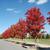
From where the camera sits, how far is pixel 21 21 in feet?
204

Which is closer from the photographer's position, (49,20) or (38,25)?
(49,20)

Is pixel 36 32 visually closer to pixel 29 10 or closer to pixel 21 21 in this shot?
pixel 29 10

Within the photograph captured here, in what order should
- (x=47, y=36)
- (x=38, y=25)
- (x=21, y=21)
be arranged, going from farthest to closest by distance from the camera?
1. (x=47, y=36)
2. (x=21, y=21)
3. (x=38, y=25)

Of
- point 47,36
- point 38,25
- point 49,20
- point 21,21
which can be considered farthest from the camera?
point 47,36

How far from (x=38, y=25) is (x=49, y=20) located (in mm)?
11141

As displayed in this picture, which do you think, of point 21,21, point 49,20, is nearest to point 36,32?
point 49,20

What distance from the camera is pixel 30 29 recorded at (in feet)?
120

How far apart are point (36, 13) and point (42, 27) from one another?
107 inches

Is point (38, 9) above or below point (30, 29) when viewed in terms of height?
above

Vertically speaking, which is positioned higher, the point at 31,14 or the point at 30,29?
the point at 31,14

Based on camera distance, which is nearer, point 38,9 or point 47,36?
point 38,9

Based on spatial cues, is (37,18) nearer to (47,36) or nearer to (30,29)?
(30,29)

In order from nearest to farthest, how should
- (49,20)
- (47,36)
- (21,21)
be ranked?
1. (49,20)
2. (21,21)
3. (47,36)

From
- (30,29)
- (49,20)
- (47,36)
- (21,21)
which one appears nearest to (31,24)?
(30,29)
